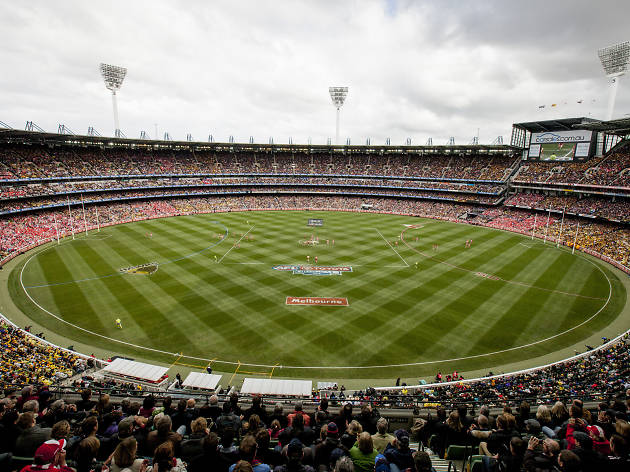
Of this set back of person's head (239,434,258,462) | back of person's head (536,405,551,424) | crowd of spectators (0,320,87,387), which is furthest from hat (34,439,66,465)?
crowd of spectators (0,320,87,387)

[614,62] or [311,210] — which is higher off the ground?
[614,62]

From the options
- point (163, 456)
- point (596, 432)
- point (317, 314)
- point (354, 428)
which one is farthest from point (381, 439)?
point (317, 314)

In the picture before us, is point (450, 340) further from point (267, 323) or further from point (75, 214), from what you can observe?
point (75, 214)

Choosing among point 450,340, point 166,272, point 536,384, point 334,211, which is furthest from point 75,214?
point 536,384

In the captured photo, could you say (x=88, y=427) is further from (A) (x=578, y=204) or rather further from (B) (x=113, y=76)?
(B) (x=113, y=76)

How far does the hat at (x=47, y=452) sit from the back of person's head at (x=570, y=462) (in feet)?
26.3

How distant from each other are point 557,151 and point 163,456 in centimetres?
9714

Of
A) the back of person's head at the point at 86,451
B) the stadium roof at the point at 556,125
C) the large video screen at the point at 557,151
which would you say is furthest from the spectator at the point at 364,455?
the large video screen at the point at 557,151

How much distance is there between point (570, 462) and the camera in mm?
5016

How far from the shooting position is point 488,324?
98.6ft

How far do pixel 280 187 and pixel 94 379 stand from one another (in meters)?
85.1

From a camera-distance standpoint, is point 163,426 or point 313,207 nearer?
point 163,426

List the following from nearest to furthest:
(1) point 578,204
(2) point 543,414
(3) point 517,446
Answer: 1. (3) point 517,446
2. (2) point 543,414
3. (1) point 578,204

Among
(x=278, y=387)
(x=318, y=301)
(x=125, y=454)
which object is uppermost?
(x=125, y=454)
